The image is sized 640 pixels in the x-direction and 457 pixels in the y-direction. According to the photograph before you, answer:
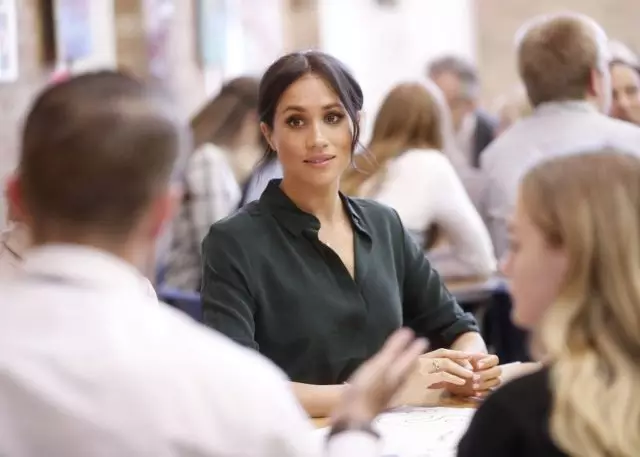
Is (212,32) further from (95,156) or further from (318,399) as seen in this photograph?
(95,156)

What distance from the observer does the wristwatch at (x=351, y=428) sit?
1.47m

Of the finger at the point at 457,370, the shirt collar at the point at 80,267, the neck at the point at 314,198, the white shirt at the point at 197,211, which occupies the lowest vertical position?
the white shirt at the point at 197,211

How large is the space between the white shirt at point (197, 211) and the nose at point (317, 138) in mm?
1908

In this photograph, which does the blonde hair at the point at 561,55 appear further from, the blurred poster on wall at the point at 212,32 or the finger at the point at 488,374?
the blurred poster on wall at the point at 212,32

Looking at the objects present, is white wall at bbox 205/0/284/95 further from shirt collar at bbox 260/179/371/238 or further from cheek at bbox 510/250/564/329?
cheek at bbox 510/250/564/329

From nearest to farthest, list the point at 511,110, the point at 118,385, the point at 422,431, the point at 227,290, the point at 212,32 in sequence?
the point at 118,385 → the point at 422,431 → the point at 227,290 → the point at 511,110 → the point at 212,32

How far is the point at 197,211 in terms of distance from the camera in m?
4.36

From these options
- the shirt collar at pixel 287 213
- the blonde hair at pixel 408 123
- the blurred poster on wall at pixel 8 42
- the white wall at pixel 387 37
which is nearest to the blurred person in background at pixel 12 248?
the shirt collar at pixel 287 213

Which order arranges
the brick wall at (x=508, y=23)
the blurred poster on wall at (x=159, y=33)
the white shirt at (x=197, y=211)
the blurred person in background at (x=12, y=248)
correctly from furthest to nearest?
the brick wall at (x=508, y=23) < the blurred poster on wall at (x=159, y=33) < the white shirt at (x=197, y=211) < the blurred person in background at (x=12, y=248)

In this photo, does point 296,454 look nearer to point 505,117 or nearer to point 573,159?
point 573,159

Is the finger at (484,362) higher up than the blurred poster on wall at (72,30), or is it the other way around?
the blurred poster on wall at (72,30)

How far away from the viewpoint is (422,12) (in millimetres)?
8273

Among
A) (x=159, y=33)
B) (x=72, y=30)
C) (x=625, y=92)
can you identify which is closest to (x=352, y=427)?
(x=625, y=92)

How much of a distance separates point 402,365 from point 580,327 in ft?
0.79
